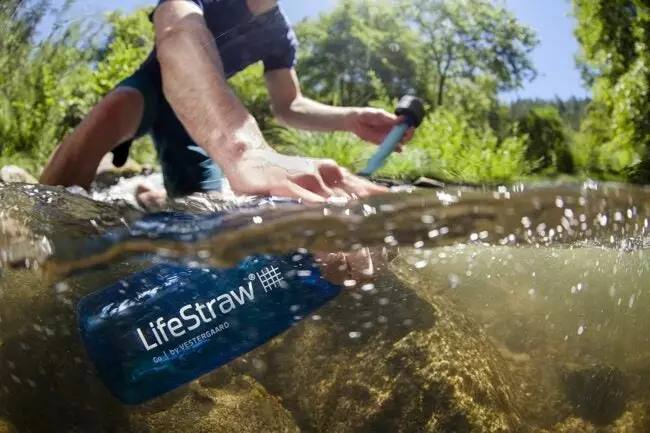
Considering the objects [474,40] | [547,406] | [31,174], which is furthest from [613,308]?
[31,174]

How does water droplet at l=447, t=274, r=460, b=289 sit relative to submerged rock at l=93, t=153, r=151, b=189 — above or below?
below

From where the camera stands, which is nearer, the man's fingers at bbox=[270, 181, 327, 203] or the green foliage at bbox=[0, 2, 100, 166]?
the man's fingers at bbox=[270, 181, 327, 203]

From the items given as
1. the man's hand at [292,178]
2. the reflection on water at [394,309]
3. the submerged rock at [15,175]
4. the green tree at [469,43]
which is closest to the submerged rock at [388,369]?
the reflection on water at [394,309]

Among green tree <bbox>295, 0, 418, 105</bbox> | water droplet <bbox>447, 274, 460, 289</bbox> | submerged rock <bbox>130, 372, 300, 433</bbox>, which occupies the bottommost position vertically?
submerged rock <bbox>130, 372, 300, 433</bbox>

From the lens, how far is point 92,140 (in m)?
1.03

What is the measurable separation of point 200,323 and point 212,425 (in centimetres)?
16

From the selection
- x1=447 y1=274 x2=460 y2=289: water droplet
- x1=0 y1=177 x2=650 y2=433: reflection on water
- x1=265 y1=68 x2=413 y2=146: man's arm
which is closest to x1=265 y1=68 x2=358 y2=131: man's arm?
x1=265 y1=68 x2=413 y2=146: man's arm

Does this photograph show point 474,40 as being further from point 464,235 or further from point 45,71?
point 45,71

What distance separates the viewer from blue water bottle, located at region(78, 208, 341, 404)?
94 cm

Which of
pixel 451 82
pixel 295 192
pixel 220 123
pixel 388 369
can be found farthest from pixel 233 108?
pixel 388 369

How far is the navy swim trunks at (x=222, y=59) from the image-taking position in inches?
36.6

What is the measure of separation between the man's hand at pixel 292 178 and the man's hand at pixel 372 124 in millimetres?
54

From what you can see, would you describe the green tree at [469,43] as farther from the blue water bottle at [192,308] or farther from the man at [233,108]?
the blue water bottle at [192,308]

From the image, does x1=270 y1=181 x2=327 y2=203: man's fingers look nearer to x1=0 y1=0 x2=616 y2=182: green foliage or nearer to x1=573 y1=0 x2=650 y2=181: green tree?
x1=0 y1=0 x2=616 y2=182: green foliage
